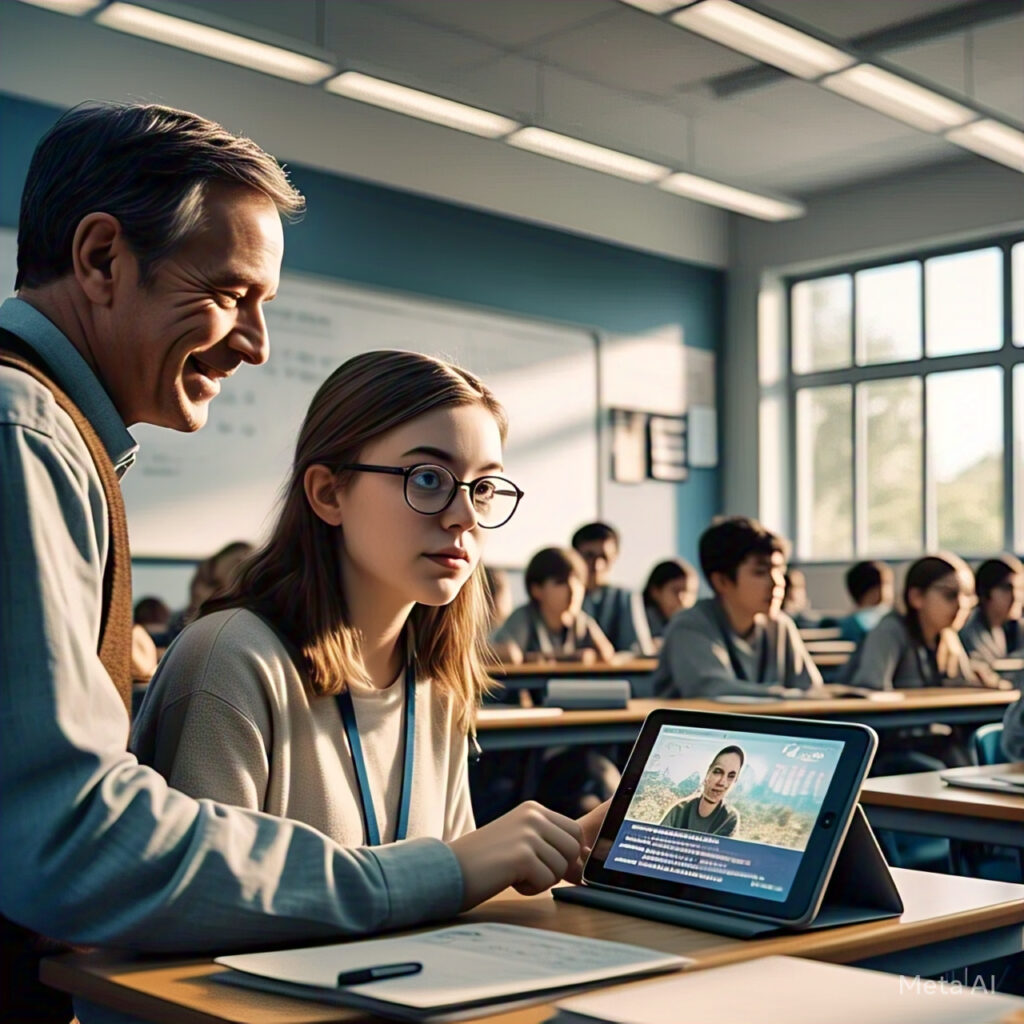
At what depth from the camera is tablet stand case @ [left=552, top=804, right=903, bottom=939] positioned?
1.15 metres

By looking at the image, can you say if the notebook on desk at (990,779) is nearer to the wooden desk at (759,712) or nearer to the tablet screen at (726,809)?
the wooden desk at (759,712)

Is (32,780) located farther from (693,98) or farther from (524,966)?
(693,98)

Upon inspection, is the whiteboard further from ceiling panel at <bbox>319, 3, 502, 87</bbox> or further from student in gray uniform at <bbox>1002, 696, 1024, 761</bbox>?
student in gray uniform at <bbox>1002, 696, 1024, 761</bbox>

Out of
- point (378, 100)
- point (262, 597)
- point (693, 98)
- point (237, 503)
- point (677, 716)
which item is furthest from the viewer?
point (693, 98)

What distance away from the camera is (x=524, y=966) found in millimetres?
972

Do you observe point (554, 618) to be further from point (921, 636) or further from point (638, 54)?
point (638, 54)

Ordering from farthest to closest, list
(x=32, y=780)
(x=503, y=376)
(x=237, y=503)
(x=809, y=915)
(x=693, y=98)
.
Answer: (x=503, y=376)
(x=693, y=98)
(x=237, y=503)
(x=809, y=915)
(x=32, y=780)

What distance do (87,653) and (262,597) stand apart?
546 millimetres

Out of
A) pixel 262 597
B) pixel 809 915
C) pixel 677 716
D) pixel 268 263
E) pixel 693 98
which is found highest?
pixel 693 98

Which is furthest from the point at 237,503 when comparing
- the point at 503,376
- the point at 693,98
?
the point at 693,98

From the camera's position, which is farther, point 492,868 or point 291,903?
point 492,868

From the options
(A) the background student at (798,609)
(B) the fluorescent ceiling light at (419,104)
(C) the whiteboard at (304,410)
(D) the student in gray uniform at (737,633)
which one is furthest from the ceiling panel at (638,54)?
(D) the student in gray uniform at (737,633)

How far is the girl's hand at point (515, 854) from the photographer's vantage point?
1128 millimetres

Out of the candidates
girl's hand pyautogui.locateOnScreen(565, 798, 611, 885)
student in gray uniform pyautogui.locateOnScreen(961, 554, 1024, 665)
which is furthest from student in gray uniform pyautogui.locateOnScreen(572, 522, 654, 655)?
girl's hand pyautogui.locateOnScreen(565, 798, 611, 885)
